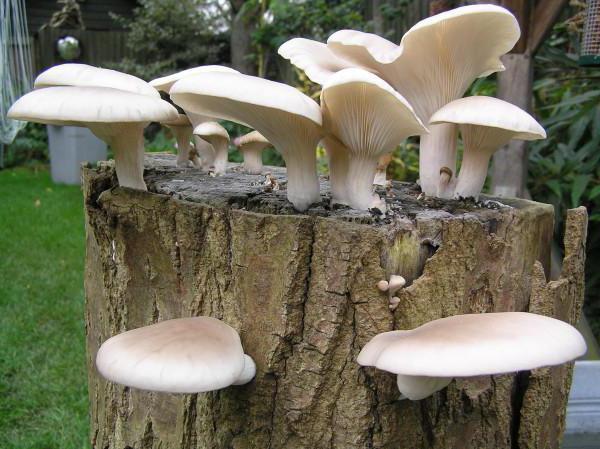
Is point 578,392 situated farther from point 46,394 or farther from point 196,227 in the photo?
point 46,394

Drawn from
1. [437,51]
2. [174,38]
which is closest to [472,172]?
[437,51]

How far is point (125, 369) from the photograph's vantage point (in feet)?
3.70

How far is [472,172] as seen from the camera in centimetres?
171

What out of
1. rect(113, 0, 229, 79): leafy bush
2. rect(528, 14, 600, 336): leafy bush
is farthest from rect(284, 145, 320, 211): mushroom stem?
rect(113, 0, 229, 79): leafy bush

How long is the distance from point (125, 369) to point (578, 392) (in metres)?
1.77

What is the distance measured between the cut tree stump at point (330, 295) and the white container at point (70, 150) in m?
7.83

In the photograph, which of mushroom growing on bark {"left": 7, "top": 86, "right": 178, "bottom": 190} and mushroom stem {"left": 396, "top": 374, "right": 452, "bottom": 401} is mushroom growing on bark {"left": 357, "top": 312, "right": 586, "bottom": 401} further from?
mushroom growing on bark {"left": 7, "top": 86, "right": 178, "bottom": 190}

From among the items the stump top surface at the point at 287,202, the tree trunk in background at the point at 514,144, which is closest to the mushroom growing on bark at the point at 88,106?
the stump top surface at the point at 287,202

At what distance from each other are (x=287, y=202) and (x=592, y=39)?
2365 millimetres

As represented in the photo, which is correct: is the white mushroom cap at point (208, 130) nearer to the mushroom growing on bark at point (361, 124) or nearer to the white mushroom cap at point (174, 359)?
the mushroom growing on bark at point (361, 124)

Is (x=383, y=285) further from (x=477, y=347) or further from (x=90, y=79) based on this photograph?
(x=90, y=79)

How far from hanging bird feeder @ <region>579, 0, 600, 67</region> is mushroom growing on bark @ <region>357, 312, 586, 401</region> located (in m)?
2.36

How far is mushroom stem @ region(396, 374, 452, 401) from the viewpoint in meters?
1.24

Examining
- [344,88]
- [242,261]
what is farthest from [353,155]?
[242,261]
